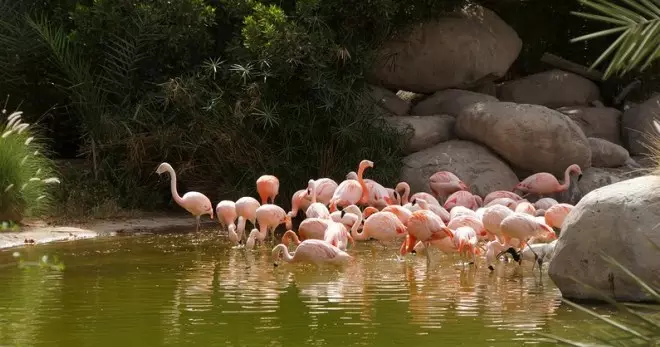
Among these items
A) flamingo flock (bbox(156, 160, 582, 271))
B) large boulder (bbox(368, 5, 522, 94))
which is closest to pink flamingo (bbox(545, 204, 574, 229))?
flamingo flock (bbox(156, 160, 582, 271))

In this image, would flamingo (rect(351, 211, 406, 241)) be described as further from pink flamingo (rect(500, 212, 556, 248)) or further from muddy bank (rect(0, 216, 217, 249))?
muddy bank (rect(0, 216, 217, 249))

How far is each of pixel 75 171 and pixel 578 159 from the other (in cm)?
598

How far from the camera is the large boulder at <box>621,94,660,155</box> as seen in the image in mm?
14172

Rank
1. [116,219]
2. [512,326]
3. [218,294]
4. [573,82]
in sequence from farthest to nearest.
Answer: [573,82] → [116,219] → [218,294] → [512,326]

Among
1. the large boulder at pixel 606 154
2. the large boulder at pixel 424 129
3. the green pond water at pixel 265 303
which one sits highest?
the large boulder at pixel 424 129

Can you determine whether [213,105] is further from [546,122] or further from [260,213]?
[546,122]

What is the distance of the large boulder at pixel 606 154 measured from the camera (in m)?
13.4

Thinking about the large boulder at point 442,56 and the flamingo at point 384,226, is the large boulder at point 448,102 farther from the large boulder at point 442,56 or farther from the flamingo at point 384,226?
the flamingo at point 384,226

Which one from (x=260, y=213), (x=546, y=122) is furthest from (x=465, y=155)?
(x=260, y=213)

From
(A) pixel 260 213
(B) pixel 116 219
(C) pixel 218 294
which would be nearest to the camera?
(C) pixel 218 294

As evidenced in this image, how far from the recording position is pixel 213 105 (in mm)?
11977

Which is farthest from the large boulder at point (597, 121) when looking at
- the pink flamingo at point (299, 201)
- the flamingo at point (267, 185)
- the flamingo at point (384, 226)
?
the flamingo at point (384, 226)

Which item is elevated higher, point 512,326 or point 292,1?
point 292,1

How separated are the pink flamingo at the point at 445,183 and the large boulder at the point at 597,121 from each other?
326 centimetres
